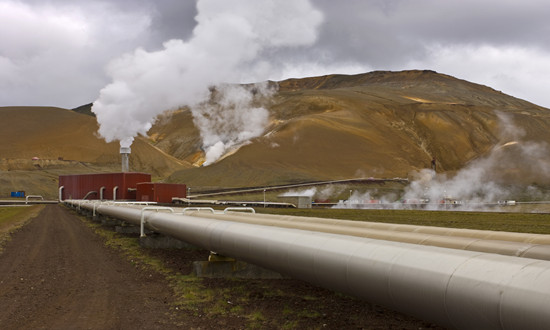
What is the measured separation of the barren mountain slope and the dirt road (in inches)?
4589

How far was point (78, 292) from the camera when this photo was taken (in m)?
11.5

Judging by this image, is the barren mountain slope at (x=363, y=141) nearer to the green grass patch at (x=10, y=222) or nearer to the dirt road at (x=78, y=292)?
the green grass patch at (x=10, y=222)

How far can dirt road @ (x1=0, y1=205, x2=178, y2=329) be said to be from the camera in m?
8.80

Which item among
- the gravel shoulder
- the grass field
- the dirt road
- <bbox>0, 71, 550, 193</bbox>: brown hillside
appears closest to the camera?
the gravel shoulder

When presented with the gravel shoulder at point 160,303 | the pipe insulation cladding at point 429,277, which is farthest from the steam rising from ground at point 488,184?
the pipe insulation cladding at point 429,277

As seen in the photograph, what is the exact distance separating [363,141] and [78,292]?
154457 millimetres

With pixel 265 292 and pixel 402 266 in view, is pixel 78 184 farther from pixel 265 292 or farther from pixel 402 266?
pixel 402 266

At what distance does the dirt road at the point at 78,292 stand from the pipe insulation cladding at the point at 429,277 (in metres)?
2.90

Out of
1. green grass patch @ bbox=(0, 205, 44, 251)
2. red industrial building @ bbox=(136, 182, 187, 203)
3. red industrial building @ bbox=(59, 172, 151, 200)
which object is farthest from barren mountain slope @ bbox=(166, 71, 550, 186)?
green grass patch @ bbox=(0, 205, 44, 251)

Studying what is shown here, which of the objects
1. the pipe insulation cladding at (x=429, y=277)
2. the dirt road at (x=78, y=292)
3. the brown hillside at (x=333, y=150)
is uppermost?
the brown hillside at (x=333, y=150)

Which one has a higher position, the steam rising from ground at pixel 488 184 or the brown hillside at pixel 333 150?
the brown hillside at pixel 333 150

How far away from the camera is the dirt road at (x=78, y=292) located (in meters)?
8.80

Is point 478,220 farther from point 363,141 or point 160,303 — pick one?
point 363,141

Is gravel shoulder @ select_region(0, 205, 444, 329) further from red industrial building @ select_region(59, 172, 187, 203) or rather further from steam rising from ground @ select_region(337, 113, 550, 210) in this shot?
steam rising from ground @ select_region(337, 113, 550, 210)
